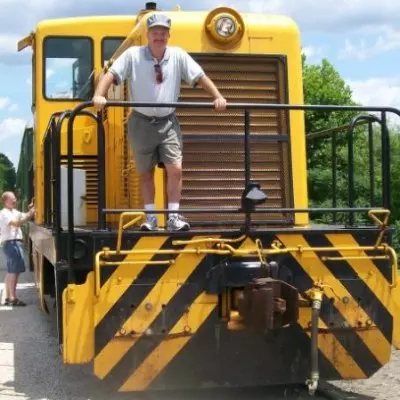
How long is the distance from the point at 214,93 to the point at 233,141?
64cm

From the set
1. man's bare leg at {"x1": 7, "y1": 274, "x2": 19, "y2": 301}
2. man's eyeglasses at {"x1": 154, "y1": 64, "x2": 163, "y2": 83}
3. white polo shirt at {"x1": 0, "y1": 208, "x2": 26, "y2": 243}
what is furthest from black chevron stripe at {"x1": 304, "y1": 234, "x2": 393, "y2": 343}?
white polo shirt at {"x1": 0, "y1": 208, "x2": 26, "y2": 243}

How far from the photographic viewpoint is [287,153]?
18.7 ft

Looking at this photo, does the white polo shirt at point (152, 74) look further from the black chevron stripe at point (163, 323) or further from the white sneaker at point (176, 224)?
the black chevron stripe at point (163, 323)

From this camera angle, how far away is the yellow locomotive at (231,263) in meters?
4.64

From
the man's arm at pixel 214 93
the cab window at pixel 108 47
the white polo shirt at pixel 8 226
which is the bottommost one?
the white polo shirt at pixel 8 226

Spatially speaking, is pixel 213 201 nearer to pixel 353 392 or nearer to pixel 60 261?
pixel 60 261

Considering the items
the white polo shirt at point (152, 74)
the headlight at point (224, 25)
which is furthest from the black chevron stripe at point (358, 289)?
the headlight at point (224, 25)

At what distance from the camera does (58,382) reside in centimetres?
562

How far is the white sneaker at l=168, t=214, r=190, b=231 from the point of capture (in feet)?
15.8

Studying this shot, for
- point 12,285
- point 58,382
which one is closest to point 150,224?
point 58,382

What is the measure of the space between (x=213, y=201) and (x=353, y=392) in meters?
1.68

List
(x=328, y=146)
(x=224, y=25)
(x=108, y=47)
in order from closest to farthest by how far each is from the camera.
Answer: (x=224, y=25) → (x=108, y=47) → (x=328, y=146)

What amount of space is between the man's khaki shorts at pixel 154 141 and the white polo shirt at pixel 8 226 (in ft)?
18.9

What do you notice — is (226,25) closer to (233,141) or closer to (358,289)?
(233,141)
